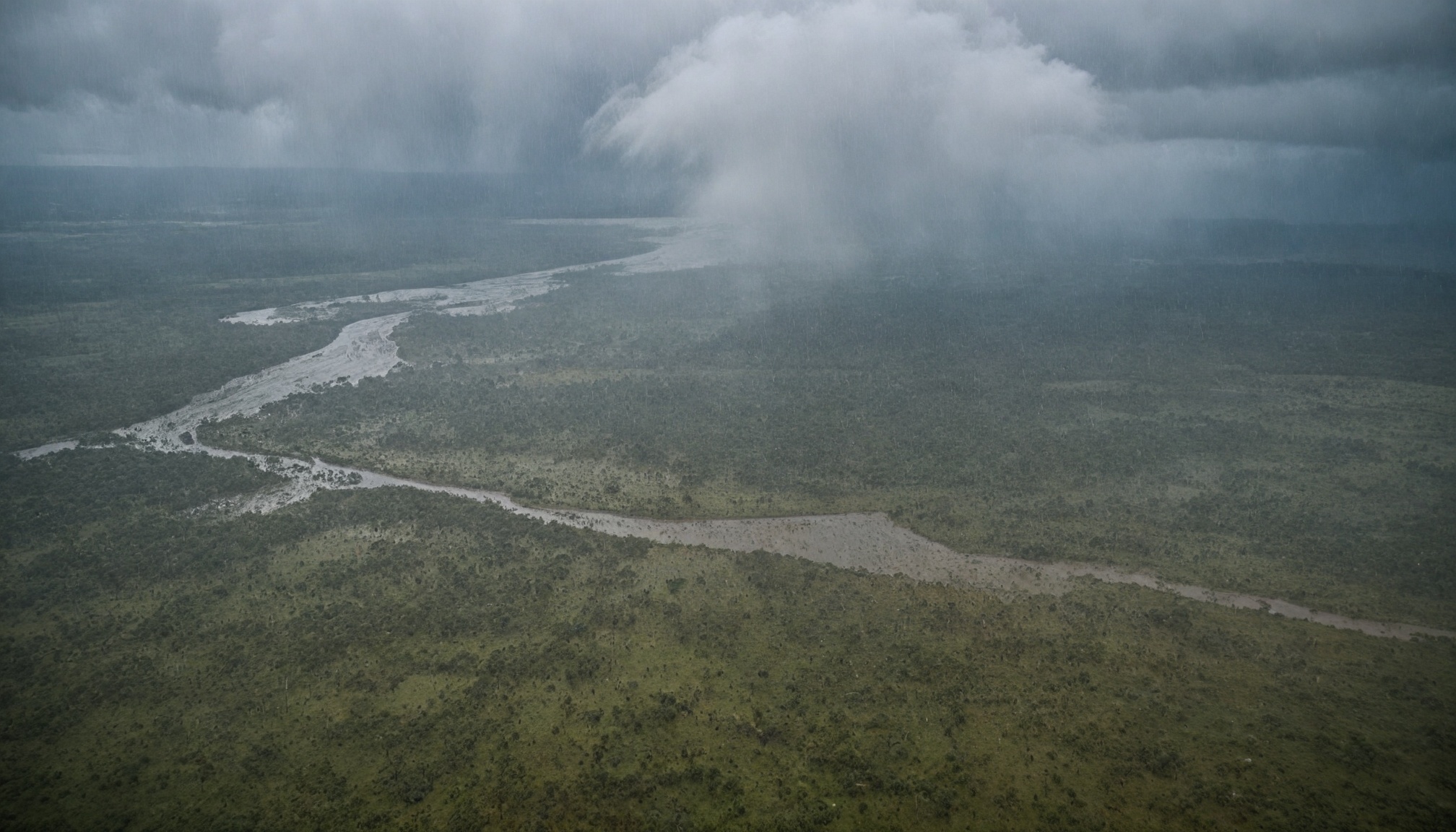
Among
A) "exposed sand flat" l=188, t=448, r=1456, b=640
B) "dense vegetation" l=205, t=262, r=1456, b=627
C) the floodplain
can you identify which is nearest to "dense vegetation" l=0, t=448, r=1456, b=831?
the floodplain

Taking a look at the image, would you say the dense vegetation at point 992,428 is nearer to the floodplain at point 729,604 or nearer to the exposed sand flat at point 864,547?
the floodplain at point 729,604

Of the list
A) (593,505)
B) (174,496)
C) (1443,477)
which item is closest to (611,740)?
(593,505)

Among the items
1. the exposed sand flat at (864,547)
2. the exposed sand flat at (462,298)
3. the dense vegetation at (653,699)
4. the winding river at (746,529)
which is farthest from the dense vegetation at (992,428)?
the exposed sand flat at (462,298)

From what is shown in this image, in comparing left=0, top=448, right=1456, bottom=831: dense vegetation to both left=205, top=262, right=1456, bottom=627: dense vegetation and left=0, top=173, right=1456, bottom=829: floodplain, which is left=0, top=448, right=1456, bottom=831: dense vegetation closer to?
left=0, top=173, right=1456, bottom=829: floodplain

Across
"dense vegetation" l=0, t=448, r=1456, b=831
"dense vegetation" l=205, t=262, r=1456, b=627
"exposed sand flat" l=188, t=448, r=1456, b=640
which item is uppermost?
"dense vegetation" l=205, t=262, r=1456, b=627

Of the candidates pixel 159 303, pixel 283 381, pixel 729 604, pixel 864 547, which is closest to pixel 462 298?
pixel 159 303

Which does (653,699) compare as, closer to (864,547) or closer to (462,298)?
(864,547)

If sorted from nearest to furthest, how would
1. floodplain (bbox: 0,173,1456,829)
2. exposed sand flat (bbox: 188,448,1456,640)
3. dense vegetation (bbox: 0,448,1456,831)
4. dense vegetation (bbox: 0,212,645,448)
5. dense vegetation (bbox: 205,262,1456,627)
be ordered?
dense vegetation (bbox: 0,448,1456,831) < floodplain (bbox: 0,173,1456,829) < exposed sand flat (bbox: 188,448,1456,640) < dense vegetation (bbox: 205,262,1456,627) < dense vegetation (bbox: 0,212,645,448)
